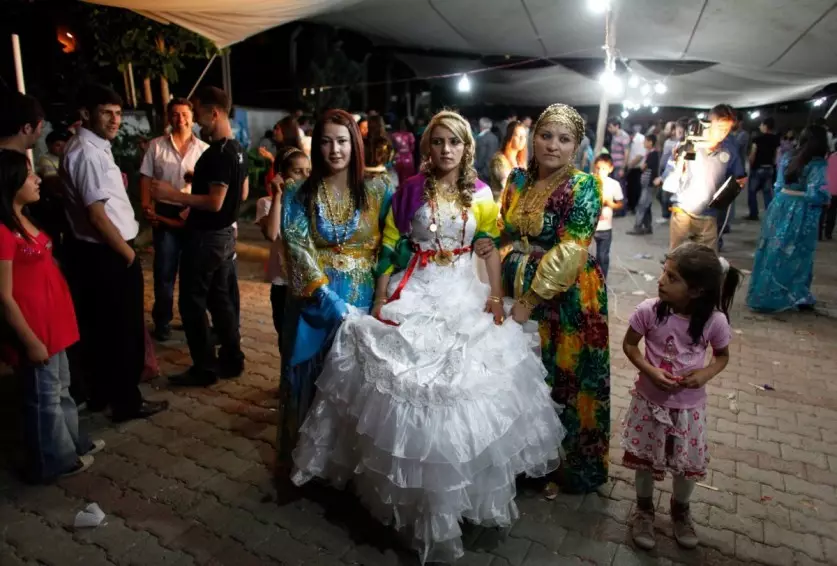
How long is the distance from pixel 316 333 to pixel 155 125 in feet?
24.0

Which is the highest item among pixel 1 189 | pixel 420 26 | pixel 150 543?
pixel 420 26

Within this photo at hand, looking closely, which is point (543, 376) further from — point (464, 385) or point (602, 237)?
point (602, 237)

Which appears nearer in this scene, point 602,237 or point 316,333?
point 316,333

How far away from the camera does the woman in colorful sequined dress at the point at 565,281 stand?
2.66 m

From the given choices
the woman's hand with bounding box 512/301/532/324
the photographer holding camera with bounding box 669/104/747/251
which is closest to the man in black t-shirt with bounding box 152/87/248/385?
the woman's hand with bounding box 512/301/532/324

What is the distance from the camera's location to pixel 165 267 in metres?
4.88

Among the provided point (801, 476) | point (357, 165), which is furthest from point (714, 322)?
point (357, 165)

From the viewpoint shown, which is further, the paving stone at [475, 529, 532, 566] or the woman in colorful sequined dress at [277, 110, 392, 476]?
the woman in colorful sequined dress at [277, 110, 392, 476]

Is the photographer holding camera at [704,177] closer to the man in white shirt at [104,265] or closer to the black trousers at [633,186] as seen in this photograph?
the man in white shirt at [104,265]

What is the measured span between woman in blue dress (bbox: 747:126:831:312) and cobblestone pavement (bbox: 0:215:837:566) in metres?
2.27

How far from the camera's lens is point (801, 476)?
3.23 metres

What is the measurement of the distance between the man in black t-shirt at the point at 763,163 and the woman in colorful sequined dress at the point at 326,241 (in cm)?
1131

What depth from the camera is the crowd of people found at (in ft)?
7.71

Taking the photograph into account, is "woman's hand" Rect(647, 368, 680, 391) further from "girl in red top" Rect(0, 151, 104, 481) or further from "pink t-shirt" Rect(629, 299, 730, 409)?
"girl in red top" Rect(0, 151, 104, 481)
